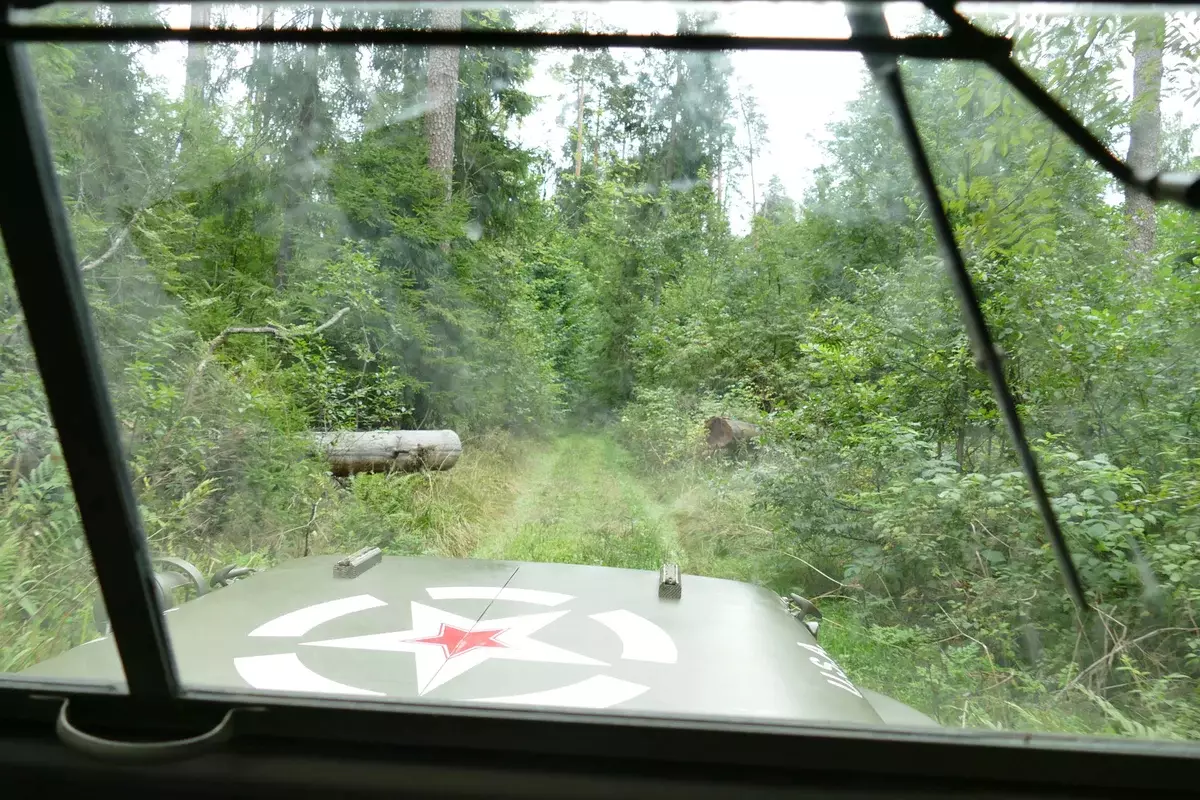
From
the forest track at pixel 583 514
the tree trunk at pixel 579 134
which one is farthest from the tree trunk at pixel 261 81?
the forest track at pixel 583 514

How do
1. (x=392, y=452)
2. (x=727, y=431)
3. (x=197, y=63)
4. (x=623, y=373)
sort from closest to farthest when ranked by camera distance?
(x=197, y=63) < (x=392, y=452) < (x=623, y=373) < (x=727, y=431)

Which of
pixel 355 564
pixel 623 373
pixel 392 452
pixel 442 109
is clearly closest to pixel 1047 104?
pixel 355 564

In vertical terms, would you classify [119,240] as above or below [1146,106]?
below

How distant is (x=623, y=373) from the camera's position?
3945 mm

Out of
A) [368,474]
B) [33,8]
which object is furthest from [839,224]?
[33,8]

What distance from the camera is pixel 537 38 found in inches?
33.3

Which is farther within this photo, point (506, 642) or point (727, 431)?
point (727, 431)

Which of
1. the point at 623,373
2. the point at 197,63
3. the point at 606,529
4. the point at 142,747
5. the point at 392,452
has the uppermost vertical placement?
the point at 197,63

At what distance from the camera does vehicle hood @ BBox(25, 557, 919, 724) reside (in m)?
1.48

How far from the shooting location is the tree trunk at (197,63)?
3.83 feet

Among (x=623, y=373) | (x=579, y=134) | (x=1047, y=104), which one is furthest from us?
(x=623, y=373)

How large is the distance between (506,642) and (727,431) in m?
2.79

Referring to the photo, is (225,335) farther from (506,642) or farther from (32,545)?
(506,642)

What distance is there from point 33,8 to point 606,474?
3.49 metres
